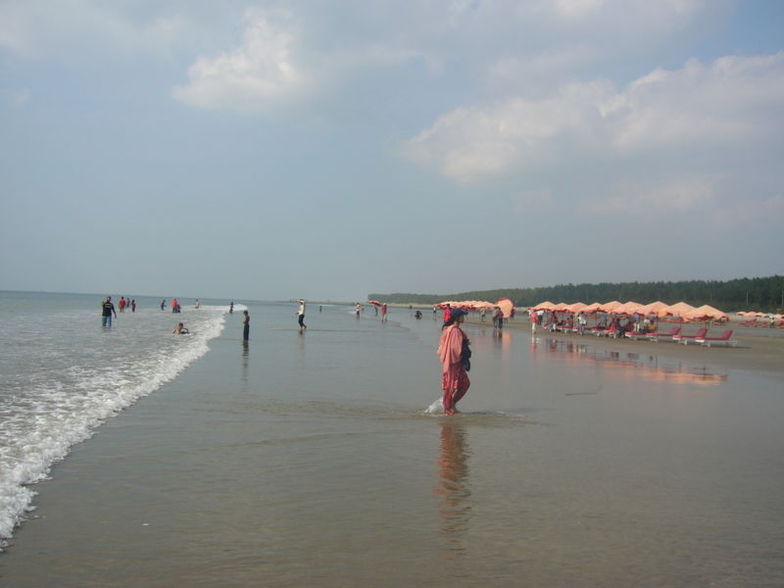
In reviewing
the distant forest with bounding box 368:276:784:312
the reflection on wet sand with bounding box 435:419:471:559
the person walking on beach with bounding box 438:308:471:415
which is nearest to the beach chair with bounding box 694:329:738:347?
the person walking on beach with bounding box 438:308:471:415

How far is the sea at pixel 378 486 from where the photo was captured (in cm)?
427

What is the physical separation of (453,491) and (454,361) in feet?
13.8

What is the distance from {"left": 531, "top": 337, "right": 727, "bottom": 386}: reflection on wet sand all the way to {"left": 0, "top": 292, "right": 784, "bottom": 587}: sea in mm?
3360

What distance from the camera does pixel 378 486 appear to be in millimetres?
6117

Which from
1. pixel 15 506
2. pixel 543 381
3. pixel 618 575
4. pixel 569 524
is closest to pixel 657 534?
pixel 569 524

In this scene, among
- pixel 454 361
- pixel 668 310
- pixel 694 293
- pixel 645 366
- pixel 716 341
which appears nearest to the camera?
pixel 454 361

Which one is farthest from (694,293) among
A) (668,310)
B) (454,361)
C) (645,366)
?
(454,361)

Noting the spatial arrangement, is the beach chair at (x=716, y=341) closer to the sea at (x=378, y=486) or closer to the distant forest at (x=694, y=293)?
the sea at (x=378, y=486)

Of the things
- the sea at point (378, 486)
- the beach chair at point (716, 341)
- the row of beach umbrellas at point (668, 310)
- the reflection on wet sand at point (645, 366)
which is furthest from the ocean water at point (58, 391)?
the row of beach umbrellas at point (668, 310)

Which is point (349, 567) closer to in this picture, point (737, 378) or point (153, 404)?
point (153, 404)

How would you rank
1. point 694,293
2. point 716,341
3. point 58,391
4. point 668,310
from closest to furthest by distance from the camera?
point 58,391, point 716,341, point 668,310, point 694,293

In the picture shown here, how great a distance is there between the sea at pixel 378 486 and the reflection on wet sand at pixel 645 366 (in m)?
3.36

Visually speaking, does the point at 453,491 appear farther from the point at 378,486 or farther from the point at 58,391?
the point at 58,391

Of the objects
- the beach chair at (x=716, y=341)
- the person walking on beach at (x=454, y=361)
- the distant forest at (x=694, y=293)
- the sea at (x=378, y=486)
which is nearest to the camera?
the sea at (x=378, y=486)
